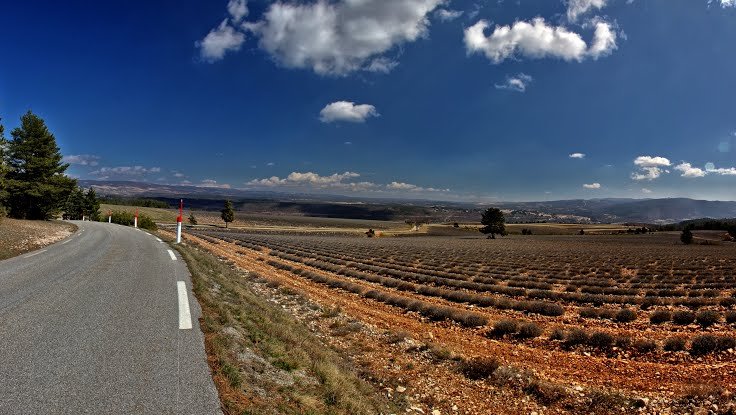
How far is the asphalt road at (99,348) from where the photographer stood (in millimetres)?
3410

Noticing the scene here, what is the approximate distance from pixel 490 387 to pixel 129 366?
6536 millimetres

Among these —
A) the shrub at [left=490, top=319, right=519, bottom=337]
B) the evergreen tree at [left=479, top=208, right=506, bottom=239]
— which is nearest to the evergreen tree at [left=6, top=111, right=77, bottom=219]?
the shrub at [left=490, top=319, right=519, bottom=337]

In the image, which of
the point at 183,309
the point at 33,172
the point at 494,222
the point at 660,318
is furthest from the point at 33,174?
the point at 494,222

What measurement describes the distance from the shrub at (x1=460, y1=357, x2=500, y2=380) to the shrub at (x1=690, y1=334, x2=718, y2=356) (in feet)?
19.0

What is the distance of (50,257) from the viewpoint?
11.9 meters

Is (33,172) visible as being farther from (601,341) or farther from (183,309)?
(601,341)

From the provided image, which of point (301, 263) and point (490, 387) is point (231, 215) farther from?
point (490, 387)

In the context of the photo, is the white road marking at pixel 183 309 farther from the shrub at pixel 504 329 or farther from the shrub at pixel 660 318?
the shrub at pixel 660 318

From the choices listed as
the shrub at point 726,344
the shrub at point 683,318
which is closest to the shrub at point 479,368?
the shrub at point 726,344

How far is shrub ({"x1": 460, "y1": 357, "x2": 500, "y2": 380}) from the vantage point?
7.97 m

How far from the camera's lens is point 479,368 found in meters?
8.12

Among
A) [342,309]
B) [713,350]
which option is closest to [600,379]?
[713,350]

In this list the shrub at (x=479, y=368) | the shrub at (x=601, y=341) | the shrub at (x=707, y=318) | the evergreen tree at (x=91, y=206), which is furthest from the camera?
the evergreen tree at (x=91, y=206)

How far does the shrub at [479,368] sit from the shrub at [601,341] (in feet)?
13.3
